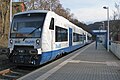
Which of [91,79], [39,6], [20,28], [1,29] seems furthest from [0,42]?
[91,79]

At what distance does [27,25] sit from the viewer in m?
15.5

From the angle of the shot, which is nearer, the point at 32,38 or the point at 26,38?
the point at 32,38

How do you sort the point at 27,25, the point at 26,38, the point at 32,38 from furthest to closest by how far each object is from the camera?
1. the point at 27,25
2. the point at 26,38
3. the point at 32,38

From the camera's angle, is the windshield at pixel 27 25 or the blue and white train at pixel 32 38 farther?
the windshield at pixel 27 25

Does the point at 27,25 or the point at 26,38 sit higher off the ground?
the point at 27,25

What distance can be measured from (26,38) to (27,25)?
936 mm

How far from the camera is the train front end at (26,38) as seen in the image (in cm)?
1448

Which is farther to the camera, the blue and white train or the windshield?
the windshield

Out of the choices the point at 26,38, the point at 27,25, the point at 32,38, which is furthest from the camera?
the point at 27,25

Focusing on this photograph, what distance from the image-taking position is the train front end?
14.5 m

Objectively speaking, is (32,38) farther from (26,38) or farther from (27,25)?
(27,25)

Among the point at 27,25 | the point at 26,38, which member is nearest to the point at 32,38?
the point at 26,38

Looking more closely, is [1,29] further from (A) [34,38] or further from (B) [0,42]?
(A) [34,38]

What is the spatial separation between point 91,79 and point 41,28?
536 centimetres
